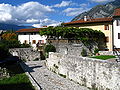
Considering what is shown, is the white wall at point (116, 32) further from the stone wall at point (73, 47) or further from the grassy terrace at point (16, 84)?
the grassy terrace at point (16, 84)

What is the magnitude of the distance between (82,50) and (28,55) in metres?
10.3

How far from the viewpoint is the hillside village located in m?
14.6

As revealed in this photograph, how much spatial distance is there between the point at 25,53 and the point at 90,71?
20915mm

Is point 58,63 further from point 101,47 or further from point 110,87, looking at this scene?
point 101,47

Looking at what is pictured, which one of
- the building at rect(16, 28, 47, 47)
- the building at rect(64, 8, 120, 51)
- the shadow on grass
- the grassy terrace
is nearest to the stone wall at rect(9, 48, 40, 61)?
the building at rect(64, 8, 120, 51)

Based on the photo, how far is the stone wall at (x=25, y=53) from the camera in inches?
1334

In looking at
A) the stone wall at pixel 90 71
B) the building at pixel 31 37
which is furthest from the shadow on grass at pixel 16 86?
the building at pixel 31 37

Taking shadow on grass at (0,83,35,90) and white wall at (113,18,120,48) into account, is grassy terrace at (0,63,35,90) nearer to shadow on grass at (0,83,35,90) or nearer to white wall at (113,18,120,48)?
shadow on grass at (0,83,35,90)

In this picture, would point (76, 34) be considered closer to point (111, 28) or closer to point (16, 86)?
point (111, 28)

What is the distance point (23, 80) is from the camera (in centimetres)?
1730

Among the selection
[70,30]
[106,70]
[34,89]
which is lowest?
[34,89]

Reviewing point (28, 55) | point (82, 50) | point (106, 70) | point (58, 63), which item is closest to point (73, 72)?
point (58, 63)

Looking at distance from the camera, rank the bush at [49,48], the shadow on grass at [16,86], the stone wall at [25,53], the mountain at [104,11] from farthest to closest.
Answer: the mountain at [104,11], the stone wall at [25,53], the bush at [49,48], the shadow on grass at [16,86]

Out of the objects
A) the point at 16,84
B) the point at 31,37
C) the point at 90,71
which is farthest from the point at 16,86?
the point at 31,37
